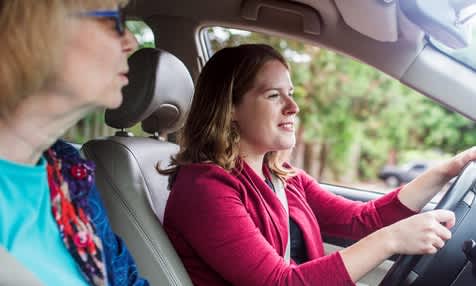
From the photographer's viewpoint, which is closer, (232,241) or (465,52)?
(232,241)

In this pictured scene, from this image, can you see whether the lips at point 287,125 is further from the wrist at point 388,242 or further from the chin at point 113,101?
the chin at point 113,101

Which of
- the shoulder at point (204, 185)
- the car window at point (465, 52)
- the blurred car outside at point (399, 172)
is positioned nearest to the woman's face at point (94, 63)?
the shoulder at point (204, 185)

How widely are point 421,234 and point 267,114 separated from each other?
606 mm

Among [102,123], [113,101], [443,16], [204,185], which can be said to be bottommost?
[102,123]

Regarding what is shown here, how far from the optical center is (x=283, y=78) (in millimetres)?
2018

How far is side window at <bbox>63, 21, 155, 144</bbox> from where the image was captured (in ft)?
5.45

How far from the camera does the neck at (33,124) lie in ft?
3.86

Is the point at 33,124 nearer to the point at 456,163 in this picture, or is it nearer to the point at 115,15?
the point at 115,15

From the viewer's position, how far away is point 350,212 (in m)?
2.24

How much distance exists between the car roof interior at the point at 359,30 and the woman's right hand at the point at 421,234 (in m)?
0.37

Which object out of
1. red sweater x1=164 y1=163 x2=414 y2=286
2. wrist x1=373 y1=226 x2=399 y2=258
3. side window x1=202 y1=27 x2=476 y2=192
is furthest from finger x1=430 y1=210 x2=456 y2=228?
side window x1=202 y1=27 x2=476 y2=192

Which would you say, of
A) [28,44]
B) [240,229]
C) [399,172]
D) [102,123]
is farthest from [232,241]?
[399,172]

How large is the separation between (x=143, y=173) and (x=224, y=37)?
1.09 meters

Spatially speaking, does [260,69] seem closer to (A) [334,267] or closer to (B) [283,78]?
(B) [283,78]
